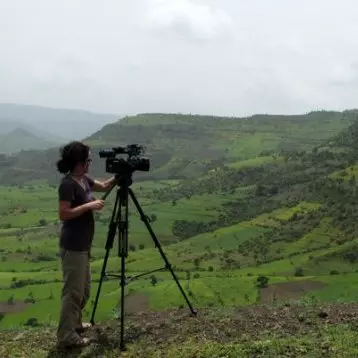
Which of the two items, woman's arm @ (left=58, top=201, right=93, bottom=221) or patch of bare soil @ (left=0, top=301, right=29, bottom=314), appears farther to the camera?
patch of bare soil @ (left=0, top=301, right=29, bottom=314)

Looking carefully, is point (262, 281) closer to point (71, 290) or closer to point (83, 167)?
point (71, 290)

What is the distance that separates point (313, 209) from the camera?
98062 mm

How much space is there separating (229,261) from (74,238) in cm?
7273

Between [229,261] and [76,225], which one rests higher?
[76,225]

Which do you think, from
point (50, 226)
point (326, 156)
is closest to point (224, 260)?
point (50, 226)

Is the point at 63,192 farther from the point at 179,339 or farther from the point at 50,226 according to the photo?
the point at 50,226

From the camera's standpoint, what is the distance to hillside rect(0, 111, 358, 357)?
23.5 feet

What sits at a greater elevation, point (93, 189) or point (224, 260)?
point (93, 189)

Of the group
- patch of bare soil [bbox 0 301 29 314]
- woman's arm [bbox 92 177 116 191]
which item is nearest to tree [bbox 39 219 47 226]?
patch of bare soil [bbox 0 301 29 314]

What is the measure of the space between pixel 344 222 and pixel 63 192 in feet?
283

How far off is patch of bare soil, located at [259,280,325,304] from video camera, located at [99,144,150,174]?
47068 mm

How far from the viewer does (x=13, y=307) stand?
55094 millimetres

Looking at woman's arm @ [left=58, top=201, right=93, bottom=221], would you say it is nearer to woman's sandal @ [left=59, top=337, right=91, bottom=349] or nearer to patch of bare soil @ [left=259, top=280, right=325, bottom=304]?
woman's sandal @ [left=59, top=337, right=91, bottom=349]

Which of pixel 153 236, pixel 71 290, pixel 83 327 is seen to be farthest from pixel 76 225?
pixel 83 327
